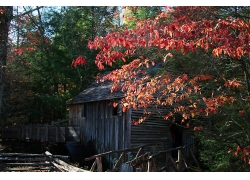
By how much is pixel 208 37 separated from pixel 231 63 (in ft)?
6.41

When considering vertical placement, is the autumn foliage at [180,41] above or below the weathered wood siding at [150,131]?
above

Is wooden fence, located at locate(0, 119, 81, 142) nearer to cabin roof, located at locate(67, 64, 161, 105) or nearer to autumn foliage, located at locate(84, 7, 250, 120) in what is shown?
cabin roof, located at locate(67, 64, 161, 105)

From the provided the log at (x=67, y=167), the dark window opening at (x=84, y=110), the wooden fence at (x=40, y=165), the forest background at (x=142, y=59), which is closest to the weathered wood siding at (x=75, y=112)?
the dark window opening at (x=84, y=110)

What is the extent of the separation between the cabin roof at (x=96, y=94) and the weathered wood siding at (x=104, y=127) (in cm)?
21

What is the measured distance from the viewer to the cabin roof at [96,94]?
35.4 feet

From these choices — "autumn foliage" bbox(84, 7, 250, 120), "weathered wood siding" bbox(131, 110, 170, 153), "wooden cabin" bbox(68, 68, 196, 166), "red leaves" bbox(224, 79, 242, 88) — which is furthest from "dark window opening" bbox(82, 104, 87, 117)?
"red leaves" bbox(224, 79, 242, 88)

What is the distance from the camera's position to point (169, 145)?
35.5 ft

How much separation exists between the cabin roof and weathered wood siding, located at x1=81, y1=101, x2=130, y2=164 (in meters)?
0.21

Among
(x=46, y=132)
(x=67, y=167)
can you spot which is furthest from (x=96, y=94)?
(x=67, y=167)

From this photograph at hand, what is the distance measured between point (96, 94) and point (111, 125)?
4.57 ft

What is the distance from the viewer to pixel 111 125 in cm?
1095

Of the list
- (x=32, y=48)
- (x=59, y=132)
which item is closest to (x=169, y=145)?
(x=59, y=132)

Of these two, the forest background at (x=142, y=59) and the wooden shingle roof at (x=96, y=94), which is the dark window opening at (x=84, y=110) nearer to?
the wooden shingle roof at (x=96, y=94)
